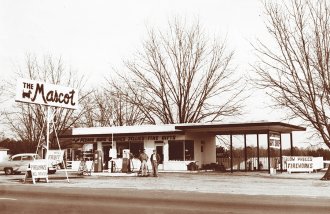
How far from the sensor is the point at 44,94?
83.5ft

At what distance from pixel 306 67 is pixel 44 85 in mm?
14968

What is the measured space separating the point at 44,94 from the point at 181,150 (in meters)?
15.7

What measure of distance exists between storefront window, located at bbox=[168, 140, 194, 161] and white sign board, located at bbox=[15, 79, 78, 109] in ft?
43.2

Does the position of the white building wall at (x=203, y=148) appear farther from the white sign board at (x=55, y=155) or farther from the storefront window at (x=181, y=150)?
the white sign board at (x=55, y=155)

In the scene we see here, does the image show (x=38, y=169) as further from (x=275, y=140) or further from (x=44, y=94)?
(x=275, y=140)

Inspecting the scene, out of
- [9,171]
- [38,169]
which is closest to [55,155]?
[38,169]

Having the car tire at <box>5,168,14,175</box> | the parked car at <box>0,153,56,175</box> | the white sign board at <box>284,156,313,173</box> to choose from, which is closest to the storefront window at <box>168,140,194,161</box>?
the white sign board at <box>284,156,313,173</box>

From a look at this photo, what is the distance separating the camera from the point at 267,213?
1182 centimetres

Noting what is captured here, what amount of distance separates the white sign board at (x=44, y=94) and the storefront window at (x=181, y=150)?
13178mm

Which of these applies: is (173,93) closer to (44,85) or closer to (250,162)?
(250,162)

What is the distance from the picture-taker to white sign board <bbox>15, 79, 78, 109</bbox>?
24438 millimetres

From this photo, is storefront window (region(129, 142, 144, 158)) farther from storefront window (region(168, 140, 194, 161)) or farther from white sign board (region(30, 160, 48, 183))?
white sign board (region(30, 160, 48, 183))

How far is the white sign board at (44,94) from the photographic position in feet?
80.2

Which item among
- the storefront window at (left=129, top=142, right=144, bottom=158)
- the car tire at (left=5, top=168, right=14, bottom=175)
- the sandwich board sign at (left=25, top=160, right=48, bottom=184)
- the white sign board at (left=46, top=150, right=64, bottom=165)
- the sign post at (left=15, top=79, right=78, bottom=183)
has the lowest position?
the car tire at (left=5, top=168, right=14, bottom=175)
